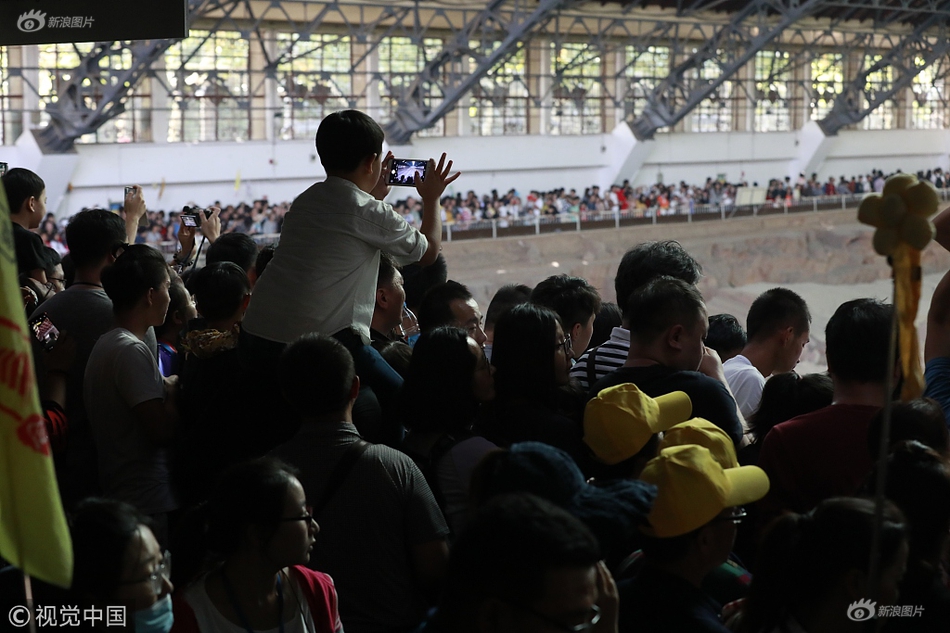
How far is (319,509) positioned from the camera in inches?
89.0

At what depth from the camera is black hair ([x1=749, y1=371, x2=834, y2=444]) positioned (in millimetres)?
2854

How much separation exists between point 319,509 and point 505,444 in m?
0.51

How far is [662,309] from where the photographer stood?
2.75 m

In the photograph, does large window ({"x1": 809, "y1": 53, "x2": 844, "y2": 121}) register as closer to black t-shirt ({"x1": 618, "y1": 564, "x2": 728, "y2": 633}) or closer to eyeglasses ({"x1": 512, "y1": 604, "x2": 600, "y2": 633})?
black t-shirt ({"x1": 618, "y1": 564, "x2": 728, "y2": 633})

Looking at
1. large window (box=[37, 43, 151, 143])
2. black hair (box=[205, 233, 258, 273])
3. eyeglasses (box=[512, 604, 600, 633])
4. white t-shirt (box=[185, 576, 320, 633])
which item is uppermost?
large window (box=[37, 43, 151, 143])

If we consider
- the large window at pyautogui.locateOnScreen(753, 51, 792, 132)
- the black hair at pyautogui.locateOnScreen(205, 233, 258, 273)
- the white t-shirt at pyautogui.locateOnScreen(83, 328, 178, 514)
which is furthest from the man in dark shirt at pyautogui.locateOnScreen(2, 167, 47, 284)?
the large window at pyautogui.locateOnScreen(753, 51, 792, 132)

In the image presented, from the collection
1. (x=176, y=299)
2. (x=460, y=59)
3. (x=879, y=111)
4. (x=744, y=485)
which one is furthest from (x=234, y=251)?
(x=879, y=111)

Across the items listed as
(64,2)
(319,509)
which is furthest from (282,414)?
(64,2)

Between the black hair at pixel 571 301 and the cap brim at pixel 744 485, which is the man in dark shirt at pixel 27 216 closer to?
the black hair at pixel 571 301

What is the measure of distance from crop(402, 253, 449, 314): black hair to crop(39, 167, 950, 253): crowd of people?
11.8 m

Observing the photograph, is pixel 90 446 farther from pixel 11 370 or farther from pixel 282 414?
pixel 11 370

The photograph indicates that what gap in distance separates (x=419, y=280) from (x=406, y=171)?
0.90 m

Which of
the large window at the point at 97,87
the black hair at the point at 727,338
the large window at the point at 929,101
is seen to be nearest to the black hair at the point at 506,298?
the black hair at the point at 727,338

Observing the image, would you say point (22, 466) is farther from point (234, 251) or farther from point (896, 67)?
point (896, 67)
